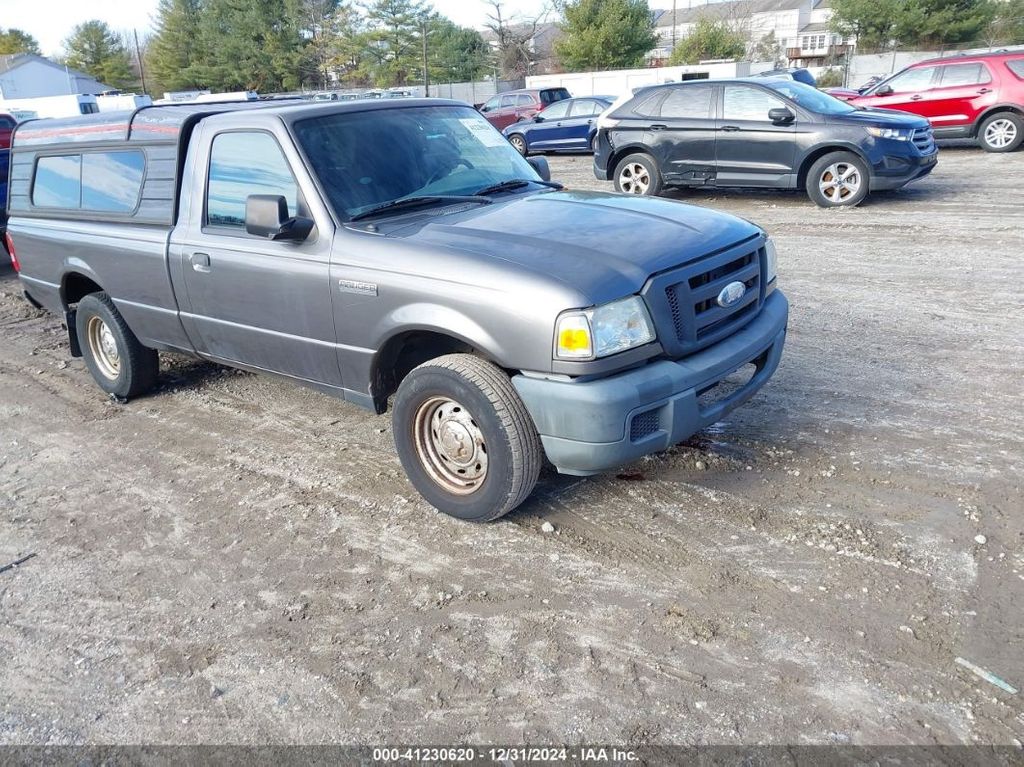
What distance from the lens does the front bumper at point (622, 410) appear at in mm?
3361

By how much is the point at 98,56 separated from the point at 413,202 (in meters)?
87.6

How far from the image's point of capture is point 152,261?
506cm

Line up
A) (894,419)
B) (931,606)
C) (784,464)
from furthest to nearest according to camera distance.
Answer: (894,419) < (784,464) < (931,606)

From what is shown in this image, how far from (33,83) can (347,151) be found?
76746mm

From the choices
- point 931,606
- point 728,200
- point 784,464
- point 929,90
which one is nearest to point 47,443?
point 784,464

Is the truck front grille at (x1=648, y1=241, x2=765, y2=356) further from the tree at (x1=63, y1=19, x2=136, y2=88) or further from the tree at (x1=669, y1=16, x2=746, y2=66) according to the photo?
the tree at (x1=63, y1=19, x2=136, y2=88)

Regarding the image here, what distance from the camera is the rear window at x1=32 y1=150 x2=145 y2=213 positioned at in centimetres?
524

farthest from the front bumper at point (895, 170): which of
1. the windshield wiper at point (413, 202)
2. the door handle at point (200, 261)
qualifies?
the door handle at point (200, 261)

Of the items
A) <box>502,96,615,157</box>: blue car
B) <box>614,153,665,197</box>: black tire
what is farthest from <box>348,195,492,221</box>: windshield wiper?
<box>502,96,615,157</box>: blue car

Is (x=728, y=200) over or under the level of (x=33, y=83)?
under

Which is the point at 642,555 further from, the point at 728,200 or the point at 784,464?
the point at 728,200

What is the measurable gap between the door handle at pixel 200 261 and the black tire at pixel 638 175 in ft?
28.9

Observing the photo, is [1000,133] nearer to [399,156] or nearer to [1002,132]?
[1002,132]

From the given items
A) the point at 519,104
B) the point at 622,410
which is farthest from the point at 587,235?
the point at 519,104
